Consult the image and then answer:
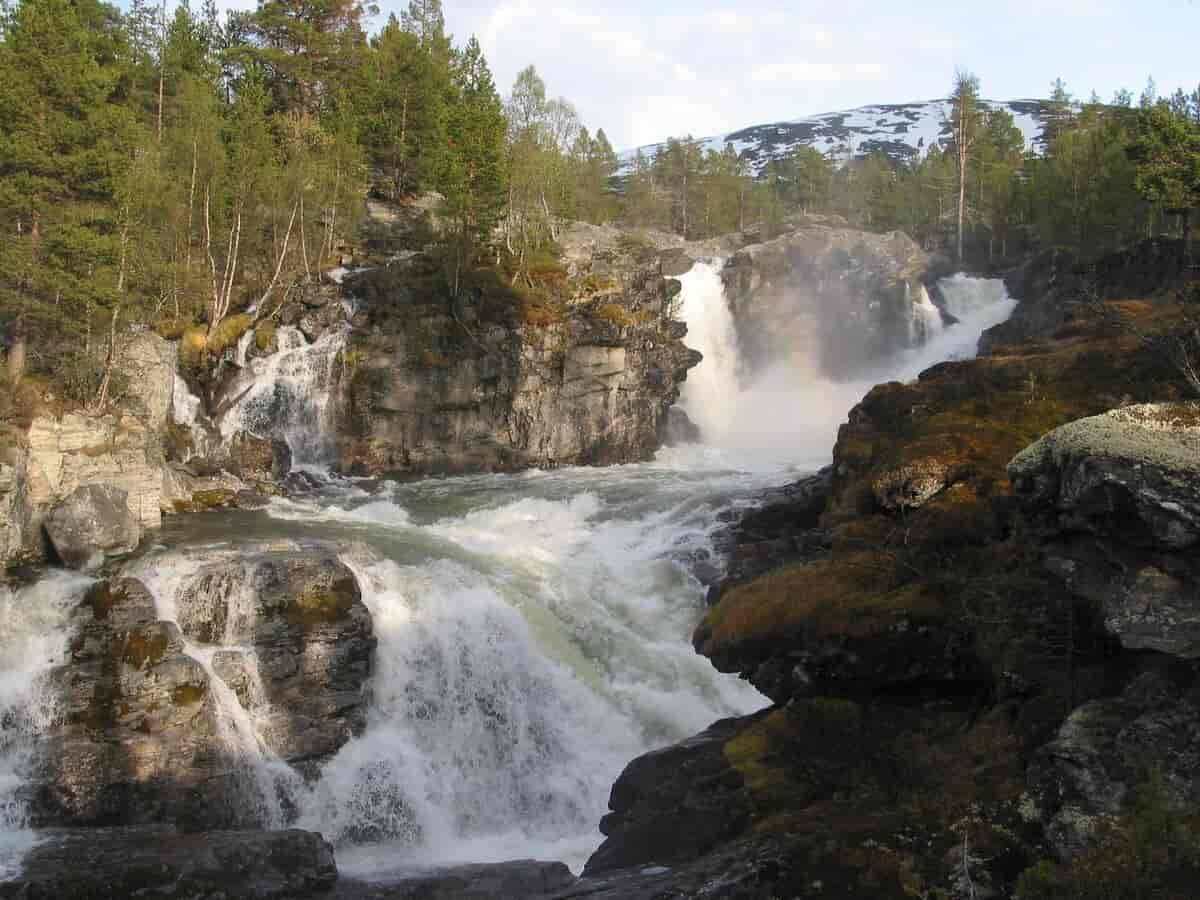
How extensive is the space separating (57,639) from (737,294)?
43.6 meters

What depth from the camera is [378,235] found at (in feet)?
157

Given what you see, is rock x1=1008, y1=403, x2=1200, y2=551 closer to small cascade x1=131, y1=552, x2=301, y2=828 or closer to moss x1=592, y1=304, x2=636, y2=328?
small cascade x1=131, y1=552, x2=301, y2=828

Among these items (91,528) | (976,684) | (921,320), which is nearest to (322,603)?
(91,528)

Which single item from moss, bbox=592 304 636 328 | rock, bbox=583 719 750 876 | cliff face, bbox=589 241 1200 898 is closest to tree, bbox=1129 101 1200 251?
moss, bbox=592 304 636 328

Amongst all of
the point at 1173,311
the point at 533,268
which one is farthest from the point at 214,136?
the point at 1173,311

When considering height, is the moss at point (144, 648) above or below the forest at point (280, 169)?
below

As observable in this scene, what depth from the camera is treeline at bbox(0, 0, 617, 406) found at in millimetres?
25438

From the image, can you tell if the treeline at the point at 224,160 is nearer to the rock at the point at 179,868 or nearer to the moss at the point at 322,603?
the moss at the point at 322,603

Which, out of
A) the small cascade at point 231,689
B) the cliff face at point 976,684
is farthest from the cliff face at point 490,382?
the cliff face at point 976,684

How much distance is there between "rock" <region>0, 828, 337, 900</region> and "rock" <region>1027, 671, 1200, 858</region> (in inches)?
391

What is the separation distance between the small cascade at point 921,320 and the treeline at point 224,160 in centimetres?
2171

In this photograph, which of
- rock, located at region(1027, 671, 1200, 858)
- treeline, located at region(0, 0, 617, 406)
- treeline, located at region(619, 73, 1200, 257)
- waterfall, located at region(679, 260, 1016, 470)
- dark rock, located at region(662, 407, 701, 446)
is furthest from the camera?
waterfall, located at region(679, 260, 1016, 470)

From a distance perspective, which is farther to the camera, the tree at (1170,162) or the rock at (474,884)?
the tree at (1170,162)

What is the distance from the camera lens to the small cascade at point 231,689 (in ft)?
52.3
